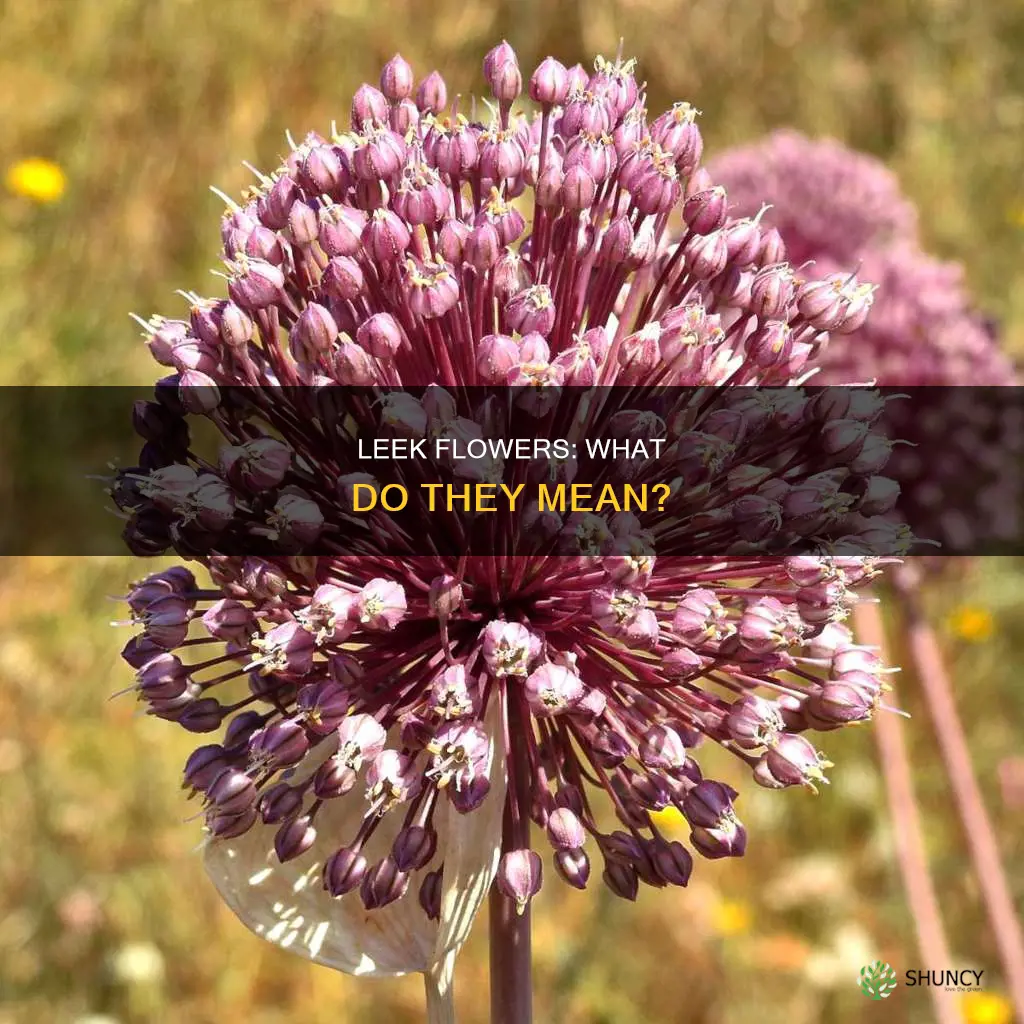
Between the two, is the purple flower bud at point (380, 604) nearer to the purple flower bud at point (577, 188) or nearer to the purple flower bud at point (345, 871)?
the purple flower bud at point (345, 871)

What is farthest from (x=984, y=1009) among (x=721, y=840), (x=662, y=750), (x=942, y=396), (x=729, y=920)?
(x=662, y=750)

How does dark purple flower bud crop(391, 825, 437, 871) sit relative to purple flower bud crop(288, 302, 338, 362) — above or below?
below

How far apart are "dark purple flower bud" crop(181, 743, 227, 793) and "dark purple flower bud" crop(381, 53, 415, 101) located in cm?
97

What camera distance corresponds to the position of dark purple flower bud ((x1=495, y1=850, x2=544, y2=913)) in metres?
1.29

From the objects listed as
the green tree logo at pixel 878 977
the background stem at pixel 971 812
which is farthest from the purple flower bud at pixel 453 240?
the green tree logo at pixel 878 977

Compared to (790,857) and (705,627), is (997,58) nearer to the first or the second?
(790,857)

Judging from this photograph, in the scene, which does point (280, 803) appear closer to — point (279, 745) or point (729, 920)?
point (279, 745)

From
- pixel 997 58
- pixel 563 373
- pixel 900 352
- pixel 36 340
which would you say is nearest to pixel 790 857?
pixel 900 352

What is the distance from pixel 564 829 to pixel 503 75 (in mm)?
1080

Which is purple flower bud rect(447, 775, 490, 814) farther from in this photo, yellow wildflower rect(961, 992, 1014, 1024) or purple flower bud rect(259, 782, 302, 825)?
yellow wildflower rect(961, 992, 1014, 1024)

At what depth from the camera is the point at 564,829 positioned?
129cm

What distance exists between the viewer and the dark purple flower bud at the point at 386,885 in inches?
52.0

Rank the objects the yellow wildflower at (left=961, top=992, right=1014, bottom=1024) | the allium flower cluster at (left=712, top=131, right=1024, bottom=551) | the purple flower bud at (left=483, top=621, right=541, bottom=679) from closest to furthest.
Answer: the purple flower bud at (left=483, top=621, right=541, bottom=679) < the allium flower cluster at (left=712, top=131, right=1024, bottom=551) < the yellow wildflower at (left=961, top=992, right=1014, bottom=1024)

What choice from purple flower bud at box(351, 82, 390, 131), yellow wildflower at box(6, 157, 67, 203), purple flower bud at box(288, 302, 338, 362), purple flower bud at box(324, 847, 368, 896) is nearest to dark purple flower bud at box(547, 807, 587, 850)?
purple flower bud at box(324, 847, 368, 896)
